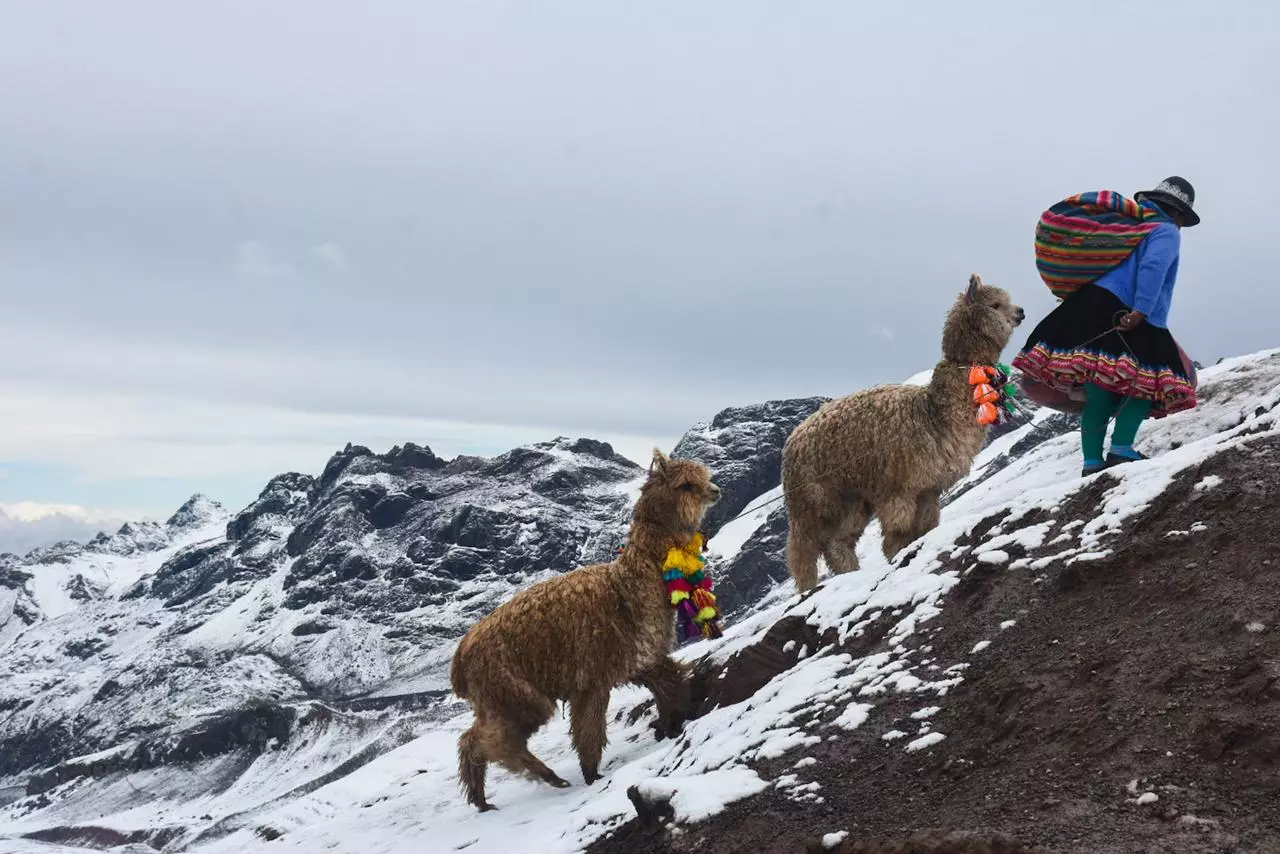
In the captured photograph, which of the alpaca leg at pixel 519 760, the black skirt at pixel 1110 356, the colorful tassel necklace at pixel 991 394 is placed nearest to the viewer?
the black skirt at pixel 1110 356

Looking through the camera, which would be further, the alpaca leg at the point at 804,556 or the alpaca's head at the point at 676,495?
the alpaca leg at the point at 804,556

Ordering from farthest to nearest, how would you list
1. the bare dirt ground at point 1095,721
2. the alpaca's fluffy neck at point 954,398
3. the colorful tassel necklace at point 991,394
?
the alpaca's fluffy neck at point 954,398, the colorful tassel necklace at point 991,394, the bare dirt ground at point 1095,721

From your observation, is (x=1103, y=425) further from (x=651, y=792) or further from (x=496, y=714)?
Result: (x=496, y=714)

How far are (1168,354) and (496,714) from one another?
22.5 feet

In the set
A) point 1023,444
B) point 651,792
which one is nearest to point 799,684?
point 651,792

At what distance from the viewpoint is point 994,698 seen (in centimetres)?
551

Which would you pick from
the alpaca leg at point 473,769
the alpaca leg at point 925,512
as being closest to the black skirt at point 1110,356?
the alpaca leg at point 925,512

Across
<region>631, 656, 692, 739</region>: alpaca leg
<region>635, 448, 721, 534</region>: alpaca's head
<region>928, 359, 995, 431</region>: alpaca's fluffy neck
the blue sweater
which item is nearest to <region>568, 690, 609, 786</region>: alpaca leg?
<region>631, 656, 692, 739</region>: alpaca leg

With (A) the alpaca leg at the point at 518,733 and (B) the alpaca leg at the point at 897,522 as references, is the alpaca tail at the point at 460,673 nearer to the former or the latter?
(A) the alpaca leg at the point at 518,733

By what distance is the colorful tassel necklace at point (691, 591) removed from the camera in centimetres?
916

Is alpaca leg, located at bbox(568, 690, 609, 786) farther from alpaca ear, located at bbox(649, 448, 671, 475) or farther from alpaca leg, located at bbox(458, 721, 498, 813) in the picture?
alpaca ear, located at bbox(649, 448, 671, 475)

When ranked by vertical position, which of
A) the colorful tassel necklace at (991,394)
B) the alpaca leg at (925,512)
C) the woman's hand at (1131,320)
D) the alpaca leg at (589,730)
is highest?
the woman's hand at (1131,320)

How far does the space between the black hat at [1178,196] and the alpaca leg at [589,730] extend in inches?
265

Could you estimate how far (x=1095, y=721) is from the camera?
486 cm
